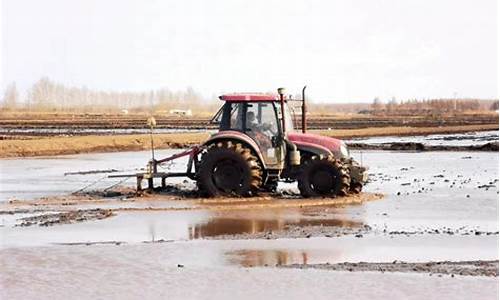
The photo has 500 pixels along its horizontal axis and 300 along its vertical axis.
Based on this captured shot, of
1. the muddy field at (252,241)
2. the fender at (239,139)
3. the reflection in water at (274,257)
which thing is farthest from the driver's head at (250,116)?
the reflection in water at (274,257)

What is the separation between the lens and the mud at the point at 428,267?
12.0 meters

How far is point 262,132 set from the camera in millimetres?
21328

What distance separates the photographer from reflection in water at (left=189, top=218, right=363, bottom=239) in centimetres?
1619

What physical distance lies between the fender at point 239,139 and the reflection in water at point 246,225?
11.5 feet

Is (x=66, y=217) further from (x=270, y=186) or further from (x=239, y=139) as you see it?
(x=270, y=186)

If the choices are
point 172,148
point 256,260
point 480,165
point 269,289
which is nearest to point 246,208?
point 256,260

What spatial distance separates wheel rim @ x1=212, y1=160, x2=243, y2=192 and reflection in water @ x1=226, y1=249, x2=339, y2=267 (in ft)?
23.7

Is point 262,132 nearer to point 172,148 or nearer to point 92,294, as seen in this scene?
point 92,294

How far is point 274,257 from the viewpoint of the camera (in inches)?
527

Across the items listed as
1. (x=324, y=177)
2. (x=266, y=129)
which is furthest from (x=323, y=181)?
(x=266, y=129)

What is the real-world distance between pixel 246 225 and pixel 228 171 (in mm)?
4254

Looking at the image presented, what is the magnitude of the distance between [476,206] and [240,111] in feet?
18.2

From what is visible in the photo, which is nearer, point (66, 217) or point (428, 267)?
point (428, 267)

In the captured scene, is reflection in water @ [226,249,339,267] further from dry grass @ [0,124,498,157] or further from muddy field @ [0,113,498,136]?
muddy field @ [0,113,498,136]
